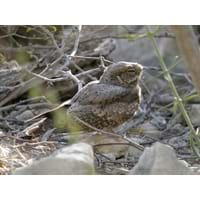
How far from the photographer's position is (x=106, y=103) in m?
2.73

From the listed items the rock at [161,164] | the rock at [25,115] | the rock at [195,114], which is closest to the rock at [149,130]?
the rock at [195,114]

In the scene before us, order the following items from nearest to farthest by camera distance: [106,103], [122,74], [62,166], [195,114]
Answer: [62,166] → [106,103] → [122,74] → [195,114]

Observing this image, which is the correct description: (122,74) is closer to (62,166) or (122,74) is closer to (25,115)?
(25,115)

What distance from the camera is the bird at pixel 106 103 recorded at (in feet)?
8.87

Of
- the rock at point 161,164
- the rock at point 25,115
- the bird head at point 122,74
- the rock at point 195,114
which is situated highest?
the bird head at point 122,74

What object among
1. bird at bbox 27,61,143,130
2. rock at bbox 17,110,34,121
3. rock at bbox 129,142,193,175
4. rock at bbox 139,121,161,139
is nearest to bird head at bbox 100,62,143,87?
bird at bbox 27,61,143,130

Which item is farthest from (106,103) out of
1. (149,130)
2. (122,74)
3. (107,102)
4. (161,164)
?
(161,164)

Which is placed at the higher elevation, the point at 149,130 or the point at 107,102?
the point at 107,102

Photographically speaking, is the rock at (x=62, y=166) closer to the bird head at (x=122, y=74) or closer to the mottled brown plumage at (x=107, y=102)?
the mottled brown plumage at (x=107, y=102)

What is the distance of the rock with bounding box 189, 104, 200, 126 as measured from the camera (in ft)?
11.0

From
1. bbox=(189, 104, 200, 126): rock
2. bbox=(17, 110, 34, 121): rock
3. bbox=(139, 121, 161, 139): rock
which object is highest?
bbox=(17, 110, 34, 121): rock

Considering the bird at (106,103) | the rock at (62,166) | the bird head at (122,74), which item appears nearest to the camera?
the rock at (62,166)

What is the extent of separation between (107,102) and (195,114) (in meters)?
0.84

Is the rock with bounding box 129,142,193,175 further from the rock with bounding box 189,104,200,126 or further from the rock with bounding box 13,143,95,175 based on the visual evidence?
the rock with bounding box 189,104,200,126
